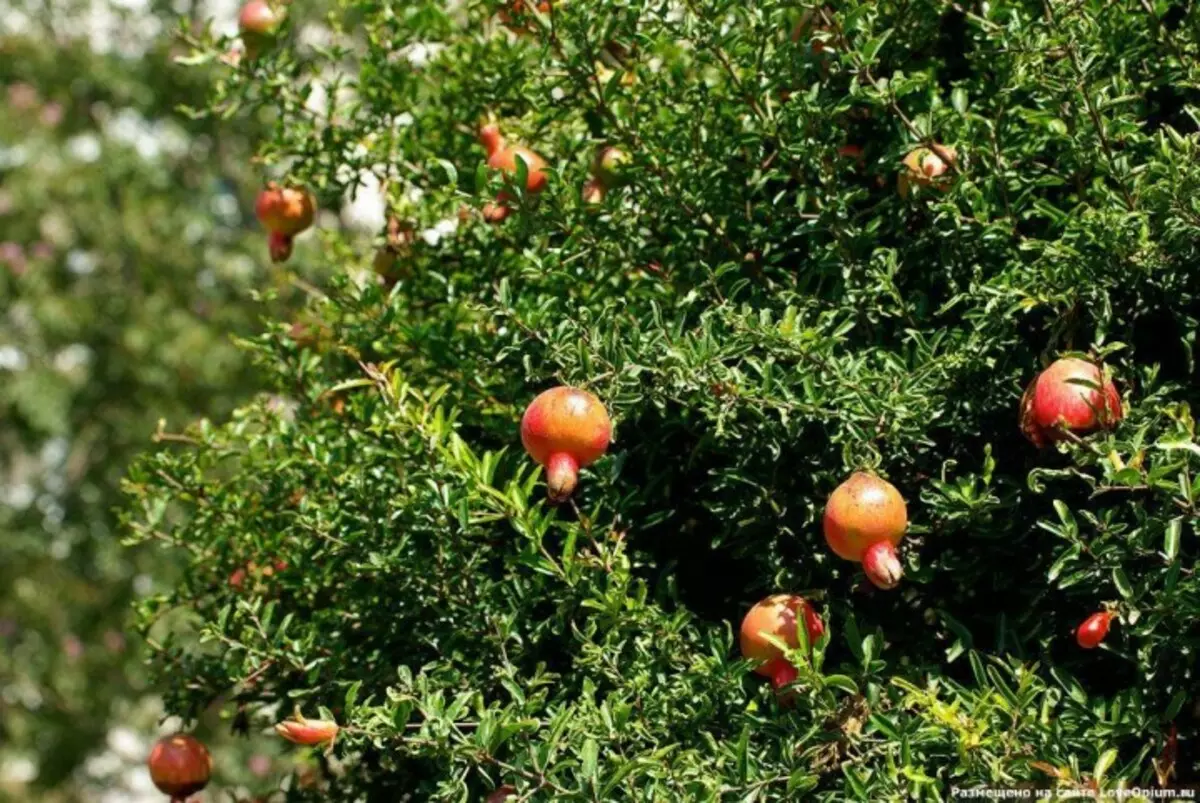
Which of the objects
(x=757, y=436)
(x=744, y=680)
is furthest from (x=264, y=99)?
(x=744, y=680)

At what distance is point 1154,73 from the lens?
162 cm

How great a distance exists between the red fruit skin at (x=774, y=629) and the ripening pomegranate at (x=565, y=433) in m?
0.24

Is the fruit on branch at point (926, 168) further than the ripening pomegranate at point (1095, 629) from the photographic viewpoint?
Yes

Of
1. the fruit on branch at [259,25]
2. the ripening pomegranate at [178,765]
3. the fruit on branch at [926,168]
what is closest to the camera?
the fruit on branch at [926,168]

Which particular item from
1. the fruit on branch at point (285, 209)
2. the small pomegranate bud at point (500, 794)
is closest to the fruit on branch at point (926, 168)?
the small pomegranate bud at point (500, 794)

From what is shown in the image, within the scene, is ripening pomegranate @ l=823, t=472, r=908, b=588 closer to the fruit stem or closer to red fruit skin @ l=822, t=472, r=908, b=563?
red fruit skin @ l=822, t=472, r=908, b=563

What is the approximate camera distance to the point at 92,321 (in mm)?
7004

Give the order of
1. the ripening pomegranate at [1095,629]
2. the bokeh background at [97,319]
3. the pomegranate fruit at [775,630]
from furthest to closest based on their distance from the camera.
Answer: the bokeh background at [97,319] < the pomegranate fruit at [775,630] < the ripening pomegranate at [1095,629]

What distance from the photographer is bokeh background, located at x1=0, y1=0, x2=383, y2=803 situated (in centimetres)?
684

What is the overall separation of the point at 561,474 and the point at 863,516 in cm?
30

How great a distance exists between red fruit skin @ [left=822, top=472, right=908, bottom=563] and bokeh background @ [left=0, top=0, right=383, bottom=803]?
220 inches

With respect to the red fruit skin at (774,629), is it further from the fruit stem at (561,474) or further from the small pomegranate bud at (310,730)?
the small pomegranate bud at (310,730)

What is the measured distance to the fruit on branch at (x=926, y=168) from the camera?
1.59m

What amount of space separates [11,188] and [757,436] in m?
6.48
